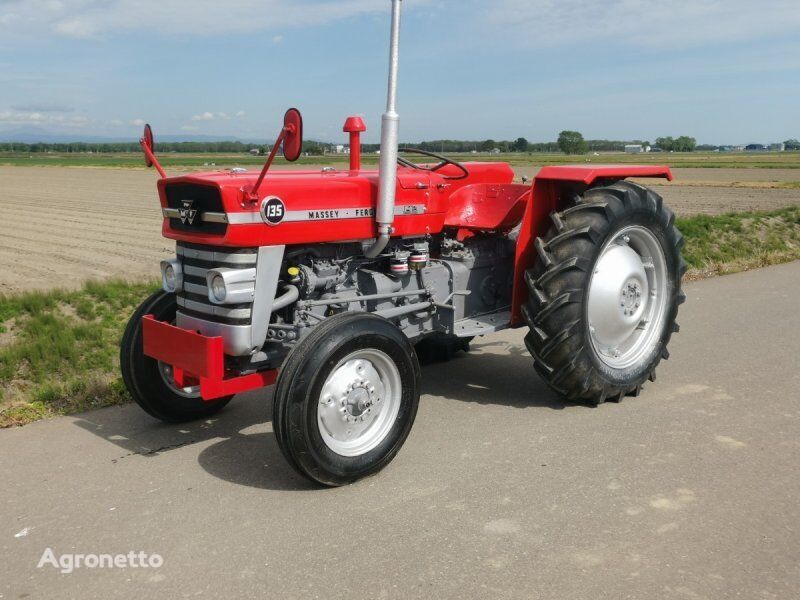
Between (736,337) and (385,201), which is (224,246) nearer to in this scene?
(385,201)

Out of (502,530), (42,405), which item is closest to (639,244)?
(502,530)

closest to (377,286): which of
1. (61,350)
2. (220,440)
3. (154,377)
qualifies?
(220,440)

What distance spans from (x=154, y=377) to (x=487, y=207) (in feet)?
7.73

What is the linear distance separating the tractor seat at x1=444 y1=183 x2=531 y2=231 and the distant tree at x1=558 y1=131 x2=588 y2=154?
104m

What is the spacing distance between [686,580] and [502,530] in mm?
751

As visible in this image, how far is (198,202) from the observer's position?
12.9ft

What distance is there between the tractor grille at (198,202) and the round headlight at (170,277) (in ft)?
0.74

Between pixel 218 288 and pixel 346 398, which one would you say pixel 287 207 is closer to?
pixel 218 288

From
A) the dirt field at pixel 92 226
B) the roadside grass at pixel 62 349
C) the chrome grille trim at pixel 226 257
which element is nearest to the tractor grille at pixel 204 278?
the chrome grille trim at pixel 226 257

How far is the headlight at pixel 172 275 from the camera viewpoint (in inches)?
165

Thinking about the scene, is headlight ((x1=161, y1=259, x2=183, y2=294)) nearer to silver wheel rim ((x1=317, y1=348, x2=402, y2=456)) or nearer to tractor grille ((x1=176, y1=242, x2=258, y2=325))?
tractor grille ((x1=176, y1=242, x2=258, y2=325))

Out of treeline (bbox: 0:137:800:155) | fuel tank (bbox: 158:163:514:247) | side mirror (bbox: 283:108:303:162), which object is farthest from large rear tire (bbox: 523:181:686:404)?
treeline (bbox: 0:137:800:155)

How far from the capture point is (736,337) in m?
6.46

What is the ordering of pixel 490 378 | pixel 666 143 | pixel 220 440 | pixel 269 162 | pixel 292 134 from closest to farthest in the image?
1. pixel 292 134
2. pixel 269 162
3. pixel 220 440
4. pixel 490 378
5. pixel 666 143
